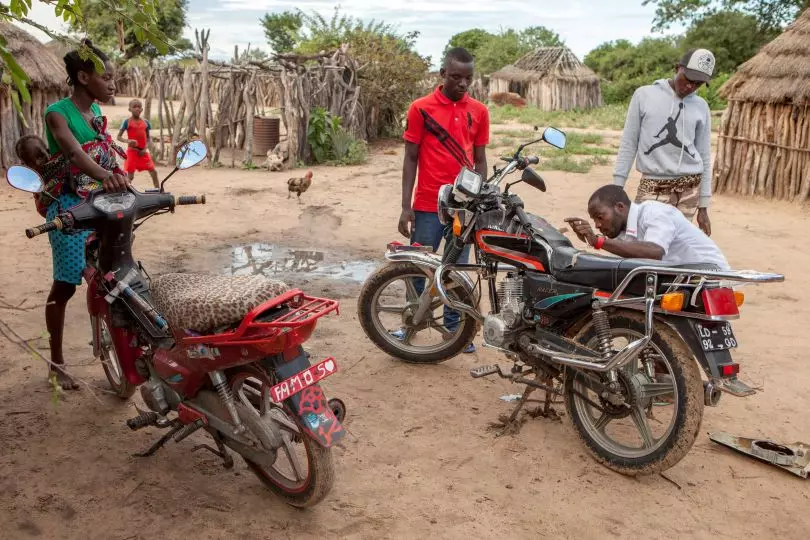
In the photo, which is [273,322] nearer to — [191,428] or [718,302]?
[191,428]

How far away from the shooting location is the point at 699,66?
4.56 meters

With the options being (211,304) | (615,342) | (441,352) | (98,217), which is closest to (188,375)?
(211,304)

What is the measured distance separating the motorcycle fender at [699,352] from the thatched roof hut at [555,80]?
27.4m

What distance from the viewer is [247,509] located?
3053 mm

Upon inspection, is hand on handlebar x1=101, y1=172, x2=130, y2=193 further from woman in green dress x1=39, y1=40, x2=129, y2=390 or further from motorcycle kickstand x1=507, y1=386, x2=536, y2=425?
motorcycle kickstand x1=507, y1=386, x2=536, y2=425

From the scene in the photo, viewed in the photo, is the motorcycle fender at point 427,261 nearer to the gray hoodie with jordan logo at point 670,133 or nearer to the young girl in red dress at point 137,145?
the gray hoodie with jordan logo at point 670,133

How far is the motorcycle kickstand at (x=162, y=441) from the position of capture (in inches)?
129

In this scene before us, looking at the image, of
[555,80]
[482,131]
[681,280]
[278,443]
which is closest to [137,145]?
[482,131]

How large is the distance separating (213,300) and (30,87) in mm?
10028

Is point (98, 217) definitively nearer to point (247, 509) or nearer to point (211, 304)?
point (211, 304)

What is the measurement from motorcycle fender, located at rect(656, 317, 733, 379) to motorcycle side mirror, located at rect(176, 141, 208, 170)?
2.29 meters

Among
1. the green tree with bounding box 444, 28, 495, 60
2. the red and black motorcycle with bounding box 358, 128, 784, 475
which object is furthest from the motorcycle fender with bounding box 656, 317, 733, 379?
the green tree with bounding box 444, 28, 495, 60

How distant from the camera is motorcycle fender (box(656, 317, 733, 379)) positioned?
3096 millimetres

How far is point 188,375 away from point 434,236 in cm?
220
